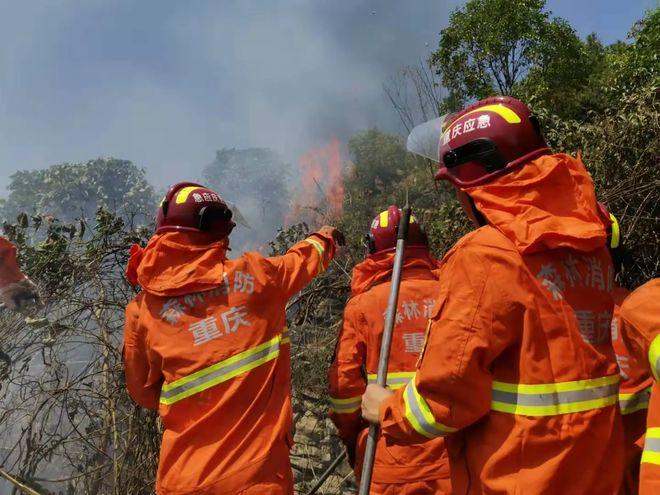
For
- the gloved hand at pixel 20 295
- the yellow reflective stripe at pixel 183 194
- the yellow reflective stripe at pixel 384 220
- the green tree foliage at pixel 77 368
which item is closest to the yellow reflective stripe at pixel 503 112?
the yellow reflective stripe at pixel 183 194

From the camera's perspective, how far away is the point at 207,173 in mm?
60188

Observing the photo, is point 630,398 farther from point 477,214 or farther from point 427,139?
point 427,139

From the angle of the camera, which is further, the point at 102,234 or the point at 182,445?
the point at 102,234

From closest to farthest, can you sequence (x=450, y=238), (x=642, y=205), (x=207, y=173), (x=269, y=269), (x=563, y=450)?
(x=563, y=450) < (x=269, y=269) < (x=642, y=205) < (x=450, y=238) < (x=207, y=173)

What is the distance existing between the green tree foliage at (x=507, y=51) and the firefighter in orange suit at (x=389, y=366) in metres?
11.3

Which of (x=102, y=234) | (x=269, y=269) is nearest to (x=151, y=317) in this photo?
(x=269, y=269)

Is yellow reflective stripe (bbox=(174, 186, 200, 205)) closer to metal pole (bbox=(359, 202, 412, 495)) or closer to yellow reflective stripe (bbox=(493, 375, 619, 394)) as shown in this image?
metal pole (bbox=(359, 202, 412, 495))

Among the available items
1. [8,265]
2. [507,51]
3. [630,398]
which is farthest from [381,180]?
[630,398]

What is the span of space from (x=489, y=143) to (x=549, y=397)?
80 cm

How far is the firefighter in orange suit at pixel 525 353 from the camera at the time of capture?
148 centimetres

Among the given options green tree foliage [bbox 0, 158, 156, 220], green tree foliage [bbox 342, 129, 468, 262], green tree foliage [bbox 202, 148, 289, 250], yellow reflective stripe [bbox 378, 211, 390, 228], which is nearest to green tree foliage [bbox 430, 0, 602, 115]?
green tree foliage [bbox 342, 129, 468, 262]

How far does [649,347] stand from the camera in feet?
3.78

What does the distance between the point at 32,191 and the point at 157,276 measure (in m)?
55.4

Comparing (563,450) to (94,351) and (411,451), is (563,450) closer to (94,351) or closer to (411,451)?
(411,451)
